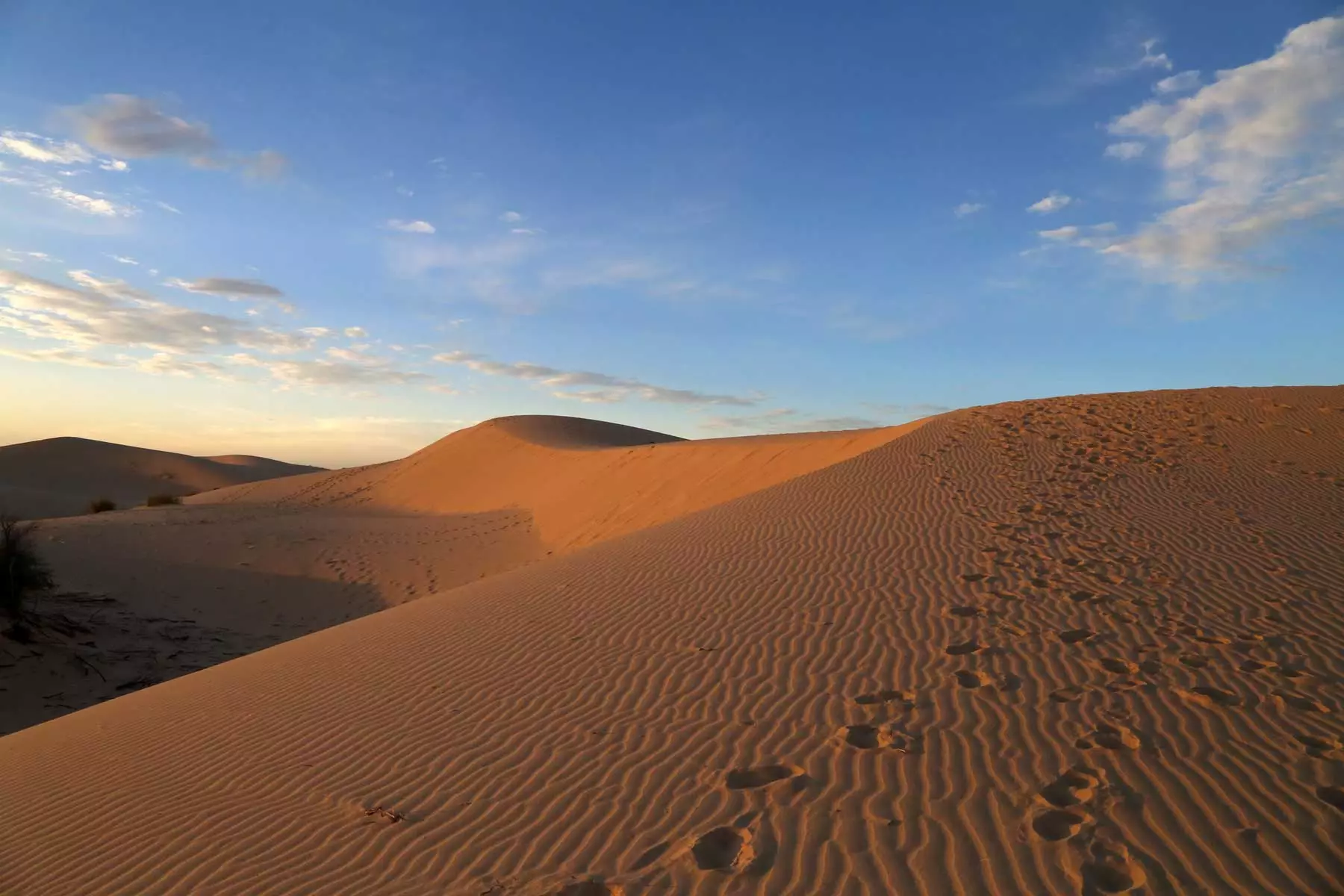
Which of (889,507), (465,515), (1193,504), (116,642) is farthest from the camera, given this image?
(465,515)

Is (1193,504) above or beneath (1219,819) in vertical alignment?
above

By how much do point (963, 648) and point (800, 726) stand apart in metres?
1.80

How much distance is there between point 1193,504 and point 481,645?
8824mm

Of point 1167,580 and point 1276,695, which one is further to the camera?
point 1167,580

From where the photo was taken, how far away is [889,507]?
10.8 metres

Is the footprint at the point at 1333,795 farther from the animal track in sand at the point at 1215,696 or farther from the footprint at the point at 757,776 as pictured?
the footprint at the point at 757,776

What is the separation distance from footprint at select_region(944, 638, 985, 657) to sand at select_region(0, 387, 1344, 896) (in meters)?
0.05

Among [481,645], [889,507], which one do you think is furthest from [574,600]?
[889,507]

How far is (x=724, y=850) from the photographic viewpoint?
12.4 ft

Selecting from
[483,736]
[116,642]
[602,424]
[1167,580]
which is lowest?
[116,642]

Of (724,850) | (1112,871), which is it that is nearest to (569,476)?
(724,850)

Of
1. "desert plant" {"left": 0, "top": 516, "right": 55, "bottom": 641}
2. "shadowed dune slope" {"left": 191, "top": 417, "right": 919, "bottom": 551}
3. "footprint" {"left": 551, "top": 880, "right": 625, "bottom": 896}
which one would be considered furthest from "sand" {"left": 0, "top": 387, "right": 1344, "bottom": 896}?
"shadowed dune slope" {"left": 191, "top": 417, "right": 919, "bottom": 551}

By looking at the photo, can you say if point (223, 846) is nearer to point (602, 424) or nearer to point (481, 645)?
point (481, 645)

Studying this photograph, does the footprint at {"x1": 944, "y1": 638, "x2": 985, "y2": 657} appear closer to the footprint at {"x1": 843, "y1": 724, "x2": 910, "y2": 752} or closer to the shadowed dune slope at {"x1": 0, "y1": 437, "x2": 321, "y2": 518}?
the footprint at {"x1": 843, "y1": 724, "x2": 910, "y2": 752}
